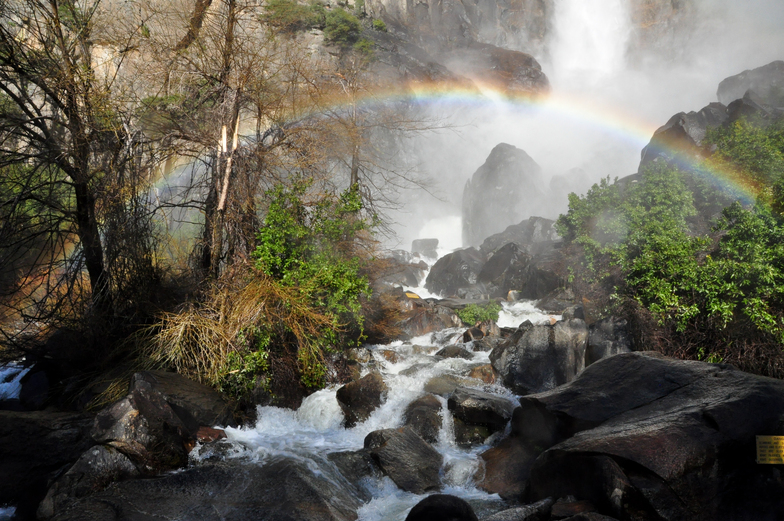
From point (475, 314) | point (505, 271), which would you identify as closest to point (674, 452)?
point (475, 314)

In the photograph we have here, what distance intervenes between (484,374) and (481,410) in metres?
2.53

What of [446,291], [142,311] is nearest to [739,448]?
[142,311]

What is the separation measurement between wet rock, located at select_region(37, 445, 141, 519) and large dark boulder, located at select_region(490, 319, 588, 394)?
7456 mm

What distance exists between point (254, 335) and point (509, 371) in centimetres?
574

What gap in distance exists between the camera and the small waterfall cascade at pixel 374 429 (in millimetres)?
6074

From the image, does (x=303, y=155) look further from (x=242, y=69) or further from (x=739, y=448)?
(x=739, y=448)

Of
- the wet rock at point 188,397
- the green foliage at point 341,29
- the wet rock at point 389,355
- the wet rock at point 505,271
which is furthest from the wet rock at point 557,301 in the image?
the green foliage at point 341,29

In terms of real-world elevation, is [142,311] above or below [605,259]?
below

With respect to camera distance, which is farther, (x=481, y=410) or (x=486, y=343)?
(x=486, y=343)

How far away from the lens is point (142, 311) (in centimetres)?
809

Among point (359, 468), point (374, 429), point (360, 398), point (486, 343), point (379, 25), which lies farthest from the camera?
point (379, 25)

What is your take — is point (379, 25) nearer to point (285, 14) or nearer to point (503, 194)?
point (503, 194)

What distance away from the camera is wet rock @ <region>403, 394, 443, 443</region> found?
7.91 m

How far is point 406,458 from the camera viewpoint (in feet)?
22.0
